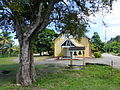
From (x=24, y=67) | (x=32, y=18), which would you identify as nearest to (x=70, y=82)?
(x=24, y=67)

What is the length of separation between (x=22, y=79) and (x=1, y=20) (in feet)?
16.7

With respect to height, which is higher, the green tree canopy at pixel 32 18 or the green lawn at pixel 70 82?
the green tree canopy at pixel 32 18

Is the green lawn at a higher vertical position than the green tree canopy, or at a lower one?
lower

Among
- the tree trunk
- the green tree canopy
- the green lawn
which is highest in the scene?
the green tree canopy

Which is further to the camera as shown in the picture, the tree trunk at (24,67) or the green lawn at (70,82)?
the tree trunk at (24,67)

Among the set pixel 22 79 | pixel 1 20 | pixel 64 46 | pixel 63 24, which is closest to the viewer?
pixel 22 79

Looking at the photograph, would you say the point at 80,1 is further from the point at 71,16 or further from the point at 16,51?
the point at 16,51

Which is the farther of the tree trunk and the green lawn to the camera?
the tree trunk

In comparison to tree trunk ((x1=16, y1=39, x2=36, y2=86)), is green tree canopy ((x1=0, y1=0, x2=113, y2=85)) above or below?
above

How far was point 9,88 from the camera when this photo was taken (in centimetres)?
693

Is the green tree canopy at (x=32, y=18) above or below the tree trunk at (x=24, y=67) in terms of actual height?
above

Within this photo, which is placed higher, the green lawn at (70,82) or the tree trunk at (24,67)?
the tree trunk at (24,67)

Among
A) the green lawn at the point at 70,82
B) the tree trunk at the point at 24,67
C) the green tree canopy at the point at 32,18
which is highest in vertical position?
the green tree canopy at the point at 32,18

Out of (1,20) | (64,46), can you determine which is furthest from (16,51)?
(1,20)
